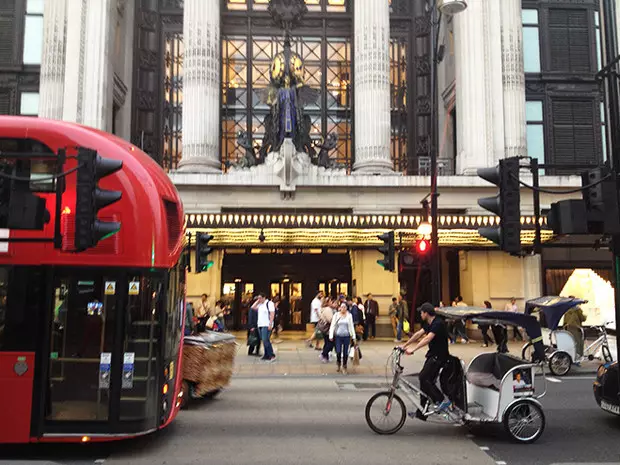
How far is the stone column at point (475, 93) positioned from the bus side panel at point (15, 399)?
2269cm

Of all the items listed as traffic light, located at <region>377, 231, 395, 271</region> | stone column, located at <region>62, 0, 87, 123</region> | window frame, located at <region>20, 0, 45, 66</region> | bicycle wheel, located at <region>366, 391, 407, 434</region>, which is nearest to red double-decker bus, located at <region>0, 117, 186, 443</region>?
bicycle wheel, located at <region>366, 391, 407, 434</region>

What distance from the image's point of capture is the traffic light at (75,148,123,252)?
6.12 meters

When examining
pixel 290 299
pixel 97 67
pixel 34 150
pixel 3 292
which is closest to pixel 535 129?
pixel 290 299

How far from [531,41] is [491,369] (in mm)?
24625

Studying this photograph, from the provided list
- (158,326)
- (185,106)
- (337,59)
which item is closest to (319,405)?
(158,326)

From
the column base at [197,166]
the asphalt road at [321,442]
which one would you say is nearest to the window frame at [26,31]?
the column base at [197,166]

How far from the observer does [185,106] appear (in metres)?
27.0

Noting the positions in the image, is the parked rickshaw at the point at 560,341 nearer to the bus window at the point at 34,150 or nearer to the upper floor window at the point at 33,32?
the bus window at the point at 34,150

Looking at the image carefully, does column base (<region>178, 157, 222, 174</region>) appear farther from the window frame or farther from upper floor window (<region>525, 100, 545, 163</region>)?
upper floor window (<region>525, 100, 545, 163</region>)

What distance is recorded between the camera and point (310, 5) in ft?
116

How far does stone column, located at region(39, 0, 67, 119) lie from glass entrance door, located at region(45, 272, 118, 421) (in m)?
21.2

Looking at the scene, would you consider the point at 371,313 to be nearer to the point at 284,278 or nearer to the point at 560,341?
the point at 284,278

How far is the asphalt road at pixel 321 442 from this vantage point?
24.0 ft

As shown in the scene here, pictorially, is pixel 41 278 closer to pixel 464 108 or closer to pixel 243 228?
pixel 243 228
